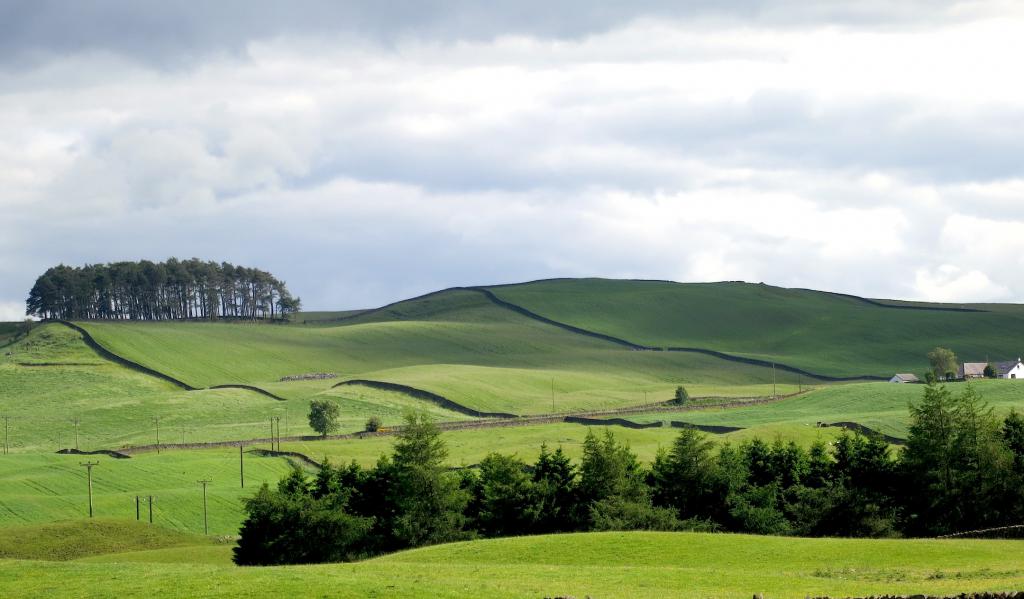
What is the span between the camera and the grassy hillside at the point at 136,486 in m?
94.4

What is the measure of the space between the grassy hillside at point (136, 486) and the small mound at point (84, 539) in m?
6.34

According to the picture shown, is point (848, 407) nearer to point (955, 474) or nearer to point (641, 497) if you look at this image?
point (955, 474)

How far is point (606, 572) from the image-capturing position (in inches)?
1750

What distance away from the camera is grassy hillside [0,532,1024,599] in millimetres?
37719

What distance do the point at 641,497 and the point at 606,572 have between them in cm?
2898

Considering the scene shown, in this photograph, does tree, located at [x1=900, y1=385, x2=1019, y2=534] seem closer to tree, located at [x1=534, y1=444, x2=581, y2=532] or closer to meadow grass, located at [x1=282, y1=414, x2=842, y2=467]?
tree, located at [x1=534, y1=444, x2=581, y2=532]

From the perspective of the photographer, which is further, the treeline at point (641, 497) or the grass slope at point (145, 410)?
the grass slope at point (145, 410)

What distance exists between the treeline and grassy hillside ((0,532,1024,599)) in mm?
12788

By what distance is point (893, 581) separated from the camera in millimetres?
40031

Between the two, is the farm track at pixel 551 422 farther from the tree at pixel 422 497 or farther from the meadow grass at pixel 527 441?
the tree at pixel 422 497

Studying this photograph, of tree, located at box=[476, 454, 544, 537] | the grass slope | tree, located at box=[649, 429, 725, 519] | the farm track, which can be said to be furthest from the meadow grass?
tree, located at box=[476, 454, 544, 537]

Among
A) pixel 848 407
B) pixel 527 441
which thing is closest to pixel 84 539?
pixel 527 441

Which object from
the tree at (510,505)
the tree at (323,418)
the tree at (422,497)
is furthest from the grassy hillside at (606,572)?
the tree at (323,418)

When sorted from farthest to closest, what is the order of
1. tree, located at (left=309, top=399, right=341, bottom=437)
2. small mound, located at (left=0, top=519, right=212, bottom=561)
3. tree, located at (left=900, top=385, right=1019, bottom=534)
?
tree, located at (left=309, top=399, right=341, bottom=437)
small mound, located at (left=0, top=519, right=212, bottom=561)
tree, located at (left=900, top=385, right=1019, bottom=534)
